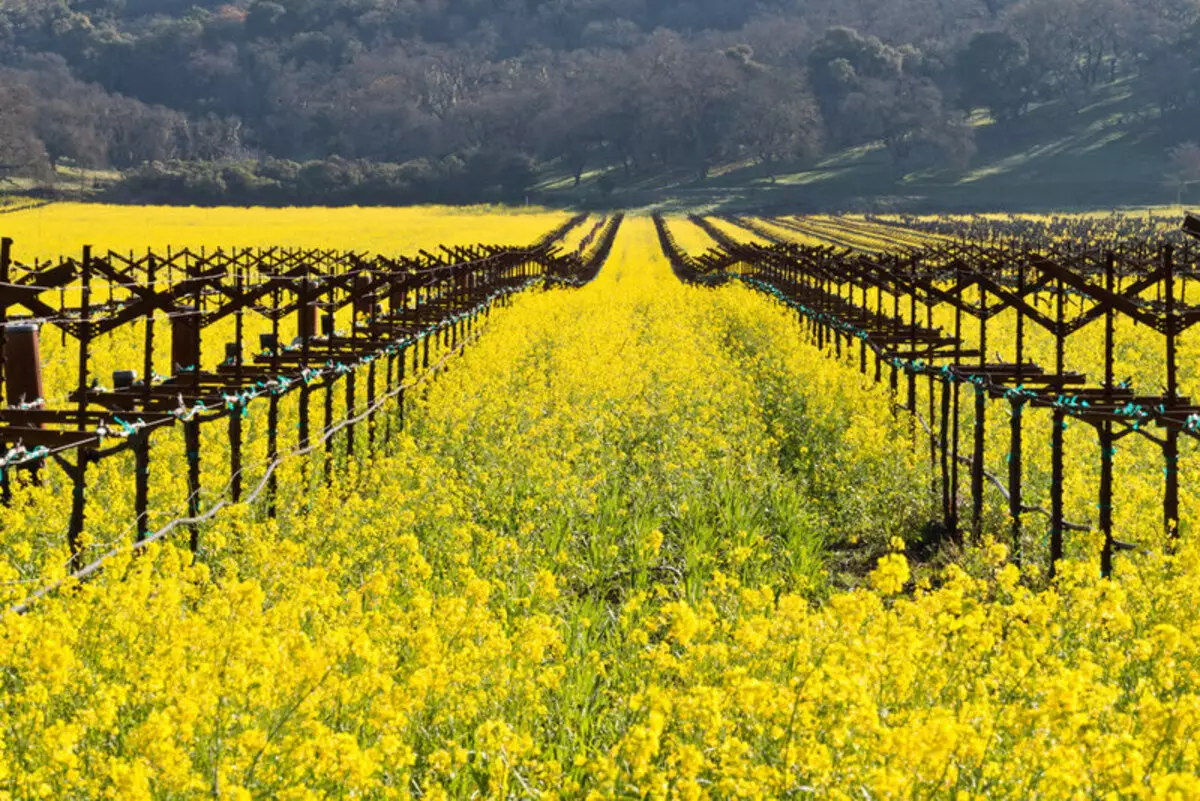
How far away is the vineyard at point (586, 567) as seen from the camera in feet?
15.6

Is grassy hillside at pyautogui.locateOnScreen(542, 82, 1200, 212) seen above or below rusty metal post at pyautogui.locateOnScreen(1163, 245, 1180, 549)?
above

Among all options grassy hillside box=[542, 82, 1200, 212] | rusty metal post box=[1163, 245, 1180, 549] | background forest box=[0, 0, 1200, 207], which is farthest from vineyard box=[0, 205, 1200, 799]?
background forest box=[0, 0, 1200, 207]

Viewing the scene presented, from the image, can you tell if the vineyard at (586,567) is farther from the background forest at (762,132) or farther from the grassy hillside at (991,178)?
the background forest at (762,132)

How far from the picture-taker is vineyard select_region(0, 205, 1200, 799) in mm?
4770

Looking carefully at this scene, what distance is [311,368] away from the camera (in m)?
11.7

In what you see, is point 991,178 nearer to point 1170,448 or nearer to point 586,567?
point 1170,448

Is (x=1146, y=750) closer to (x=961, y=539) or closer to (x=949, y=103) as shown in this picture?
(x=961, y=539)

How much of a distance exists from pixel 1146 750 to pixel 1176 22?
16301cm

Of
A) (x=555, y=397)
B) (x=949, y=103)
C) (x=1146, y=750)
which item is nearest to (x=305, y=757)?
(x=1146, y=750)

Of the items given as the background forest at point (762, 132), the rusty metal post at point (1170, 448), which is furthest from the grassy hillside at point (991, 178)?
the rusty metal post at point (1170, 448)

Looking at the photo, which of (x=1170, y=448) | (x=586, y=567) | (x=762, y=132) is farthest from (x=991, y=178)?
(x=586, y=567)

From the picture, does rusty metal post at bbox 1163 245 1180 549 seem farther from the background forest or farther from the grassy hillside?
the background forest

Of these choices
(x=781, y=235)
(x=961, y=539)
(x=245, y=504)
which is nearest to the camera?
(x=245, y=504)

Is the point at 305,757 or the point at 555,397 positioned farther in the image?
the point at 555,397
